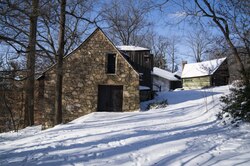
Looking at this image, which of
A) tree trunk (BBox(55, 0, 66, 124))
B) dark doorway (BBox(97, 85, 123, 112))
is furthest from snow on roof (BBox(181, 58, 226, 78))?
tree trunk (BBox(55, 0, 66, 124))

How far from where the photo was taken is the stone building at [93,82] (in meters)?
18.0

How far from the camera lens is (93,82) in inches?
720

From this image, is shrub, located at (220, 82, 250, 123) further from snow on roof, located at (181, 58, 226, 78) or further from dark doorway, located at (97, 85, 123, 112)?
snow on roof, located at (181, 58, 226, 78)

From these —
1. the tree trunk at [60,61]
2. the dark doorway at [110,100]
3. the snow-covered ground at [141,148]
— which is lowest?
the snow-covered ground at [141,148]

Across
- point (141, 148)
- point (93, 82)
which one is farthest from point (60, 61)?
point (141, 148)

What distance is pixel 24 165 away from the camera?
18.2 ft

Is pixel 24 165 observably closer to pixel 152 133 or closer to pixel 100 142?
pixel 100 142

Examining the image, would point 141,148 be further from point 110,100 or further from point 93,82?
point 93,82

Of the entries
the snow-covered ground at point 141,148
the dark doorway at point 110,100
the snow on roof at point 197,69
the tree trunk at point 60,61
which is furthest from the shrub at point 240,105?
the snow on roof at point 197,69

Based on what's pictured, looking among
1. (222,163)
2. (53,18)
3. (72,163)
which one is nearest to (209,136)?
(222,163)

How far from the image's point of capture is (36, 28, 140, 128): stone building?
18031mm

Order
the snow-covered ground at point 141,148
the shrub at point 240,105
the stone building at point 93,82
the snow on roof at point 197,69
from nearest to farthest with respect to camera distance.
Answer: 1. the snow-covered ground at point 141,148
2. the shrub at point 240,105
3. the stone building at point 93,82
4. the snow on roof at point 197,69

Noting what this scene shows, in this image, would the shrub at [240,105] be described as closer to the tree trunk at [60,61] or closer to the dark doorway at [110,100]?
the tree trunk at [60,61]

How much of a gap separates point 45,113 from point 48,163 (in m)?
12.9
